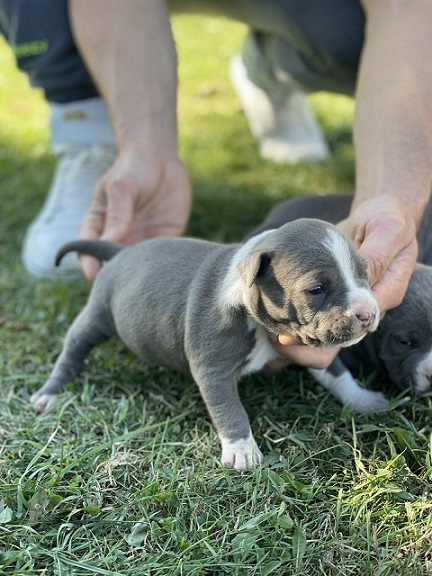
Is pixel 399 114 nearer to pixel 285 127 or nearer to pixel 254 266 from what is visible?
pixel 254 266

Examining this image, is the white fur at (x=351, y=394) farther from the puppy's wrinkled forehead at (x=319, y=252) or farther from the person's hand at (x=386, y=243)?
the puppy's wrinkled forehead at (x=319, y=252)

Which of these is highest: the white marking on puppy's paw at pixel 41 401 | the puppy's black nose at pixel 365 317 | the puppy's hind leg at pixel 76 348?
the puppy's black nose at pixel 365 317

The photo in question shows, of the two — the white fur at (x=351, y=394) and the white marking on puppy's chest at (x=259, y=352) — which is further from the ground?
the white marking on puppy's chest at (x=259, y=352)

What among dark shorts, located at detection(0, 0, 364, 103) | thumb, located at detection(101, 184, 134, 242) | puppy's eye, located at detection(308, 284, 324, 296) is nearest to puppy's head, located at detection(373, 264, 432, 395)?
puppy's eye, located at detection(308, 284, 324, 296)

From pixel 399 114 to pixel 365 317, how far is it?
5.48 ft

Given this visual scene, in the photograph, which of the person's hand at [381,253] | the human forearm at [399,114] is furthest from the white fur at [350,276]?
the human forearm at [399,114]

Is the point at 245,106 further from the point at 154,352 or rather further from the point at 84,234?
the point at 154,352

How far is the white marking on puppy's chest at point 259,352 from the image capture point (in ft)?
11.2

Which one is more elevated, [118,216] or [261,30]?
[261,30]

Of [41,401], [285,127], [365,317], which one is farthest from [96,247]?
[285,127]

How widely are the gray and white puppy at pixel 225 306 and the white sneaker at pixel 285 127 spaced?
3425 mm

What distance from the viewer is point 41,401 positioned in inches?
152

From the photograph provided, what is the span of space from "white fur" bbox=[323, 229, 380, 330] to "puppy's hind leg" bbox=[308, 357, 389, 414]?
0.79m

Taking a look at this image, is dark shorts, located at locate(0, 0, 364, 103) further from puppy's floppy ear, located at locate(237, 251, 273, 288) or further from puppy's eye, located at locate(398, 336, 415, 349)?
puppy's floppy ear, located at locate(237, 251, 273, 288)
